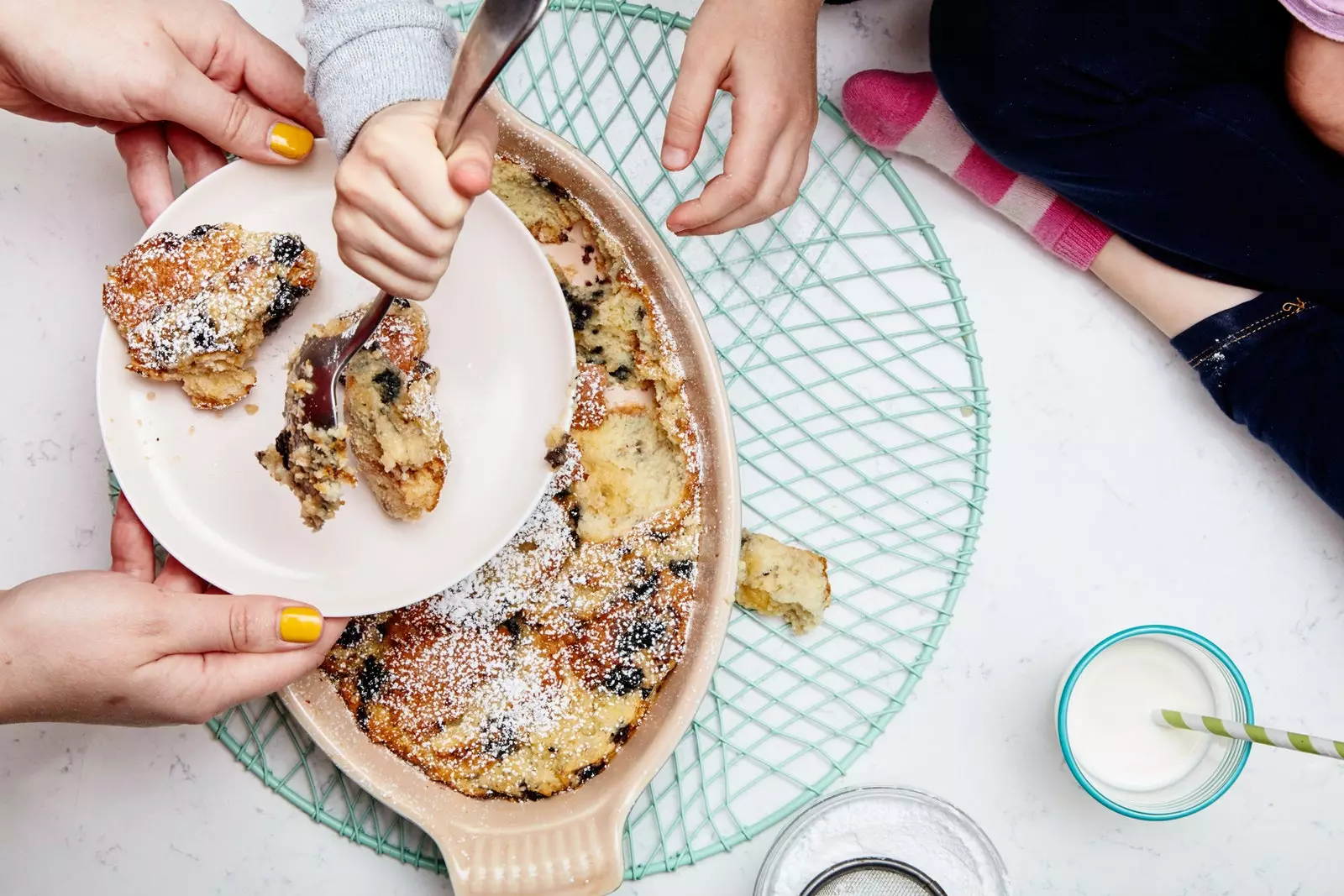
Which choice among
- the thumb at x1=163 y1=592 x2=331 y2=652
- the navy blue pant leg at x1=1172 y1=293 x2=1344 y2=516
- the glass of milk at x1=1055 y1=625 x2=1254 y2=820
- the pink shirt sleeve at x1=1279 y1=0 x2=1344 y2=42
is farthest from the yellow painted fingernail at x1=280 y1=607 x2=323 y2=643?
the pink shirt sleeve at x1=1279 y1=0 x2=1344 y2=42

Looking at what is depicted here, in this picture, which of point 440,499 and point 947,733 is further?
point 947,733

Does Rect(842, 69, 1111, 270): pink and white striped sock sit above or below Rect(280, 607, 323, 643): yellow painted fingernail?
above

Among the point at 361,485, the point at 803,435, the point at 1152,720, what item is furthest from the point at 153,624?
the point at 1152,720

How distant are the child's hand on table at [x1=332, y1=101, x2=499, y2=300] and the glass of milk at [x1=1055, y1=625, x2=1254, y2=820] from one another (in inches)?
36.6

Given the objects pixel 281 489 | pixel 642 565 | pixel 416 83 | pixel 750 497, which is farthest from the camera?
pixel 750 497

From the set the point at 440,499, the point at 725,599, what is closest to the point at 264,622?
the point at 440,499

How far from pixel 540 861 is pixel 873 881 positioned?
43 cm

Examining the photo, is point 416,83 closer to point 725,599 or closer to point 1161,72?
point 725,599

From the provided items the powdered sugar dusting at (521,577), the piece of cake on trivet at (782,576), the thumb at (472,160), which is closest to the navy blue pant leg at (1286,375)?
the piece of cake on trivet at (782,576)

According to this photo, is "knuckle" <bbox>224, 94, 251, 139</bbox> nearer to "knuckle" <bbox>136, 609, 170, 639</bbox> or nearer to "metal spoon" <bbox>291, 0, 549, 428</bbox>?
"metal spoon" <bbox>291, 0, 549, 428</bbox>

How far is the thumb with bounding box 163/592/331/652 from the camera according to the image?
99cm

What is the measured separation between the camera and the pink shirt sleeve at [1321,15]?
1081 mm

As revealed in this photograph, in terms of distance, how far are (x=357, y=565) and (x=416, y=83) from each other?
51cm

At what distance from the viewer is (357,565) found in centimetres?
107
